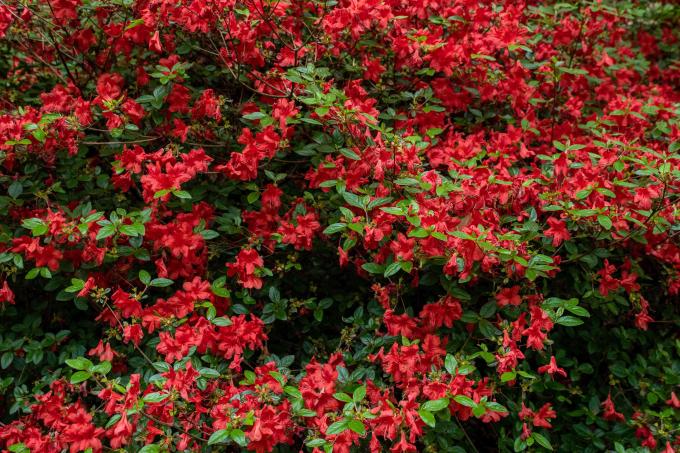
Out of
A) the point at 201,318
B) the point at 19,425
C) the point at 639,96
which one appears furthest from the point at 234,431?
the point at 639,96

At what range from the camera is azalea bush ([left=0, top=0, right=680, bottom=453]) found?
1984 millimetres

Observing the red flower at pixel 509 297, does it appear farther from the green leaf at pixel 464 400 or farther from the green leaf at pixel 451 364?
the green leaf at pixel 464 400

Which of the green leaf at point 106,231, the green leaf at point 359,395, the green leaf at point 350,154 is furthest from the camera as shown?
the green leaf at point 350,154

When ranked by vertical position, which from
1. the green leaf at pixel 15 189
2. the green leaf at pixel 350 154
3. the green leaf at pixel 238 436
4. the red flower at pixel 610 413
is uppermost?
the green leaf at pixel 350 154

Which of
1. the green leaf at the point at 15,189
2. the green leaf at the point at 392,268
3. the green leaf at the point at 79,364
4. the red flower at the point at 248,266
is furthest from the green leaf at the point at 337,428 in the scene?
the green leaf at the point at 15,189

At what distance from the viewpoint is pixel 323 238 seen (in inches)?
96.3

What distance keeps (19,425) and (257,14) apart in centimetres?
169

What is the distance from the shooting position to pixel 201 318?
81.0 inches

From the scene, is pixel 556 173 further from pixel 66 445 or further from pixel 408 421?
pixel 66 445

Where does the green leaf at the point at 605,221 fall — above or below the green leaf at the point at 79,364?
above

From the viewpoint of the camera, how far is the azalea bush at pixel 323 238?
1984 mm

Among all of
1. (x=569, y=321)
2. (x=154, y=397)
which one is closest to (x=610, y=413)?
(x=569, y=321)

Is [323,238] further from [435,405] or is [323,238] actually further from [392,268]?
[435,405]

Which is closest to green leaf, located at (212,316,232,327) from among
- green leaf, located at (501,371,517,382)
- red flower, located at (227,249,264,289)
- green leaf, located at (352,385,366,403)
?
red flower, located at (227,249,264,289)
